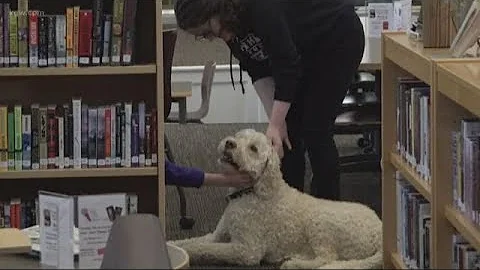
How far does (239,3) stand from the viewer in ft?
14.1

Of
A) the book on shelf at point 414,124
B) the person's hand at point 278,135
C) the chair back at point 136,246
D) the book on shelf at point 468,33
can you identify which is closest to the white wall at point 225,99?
the person's hand at point 278,135

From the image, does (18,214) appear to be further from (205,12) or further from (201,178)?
(205,12)

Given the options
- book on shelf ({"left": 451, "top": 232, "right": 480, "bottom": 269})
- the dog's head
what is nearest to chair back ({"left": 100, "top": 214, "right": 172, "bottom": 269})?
book on shelf ({"left": 451, "top": 232, "right": 480, "bottom": 269})

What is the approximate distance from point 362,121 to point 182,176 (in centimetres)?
186

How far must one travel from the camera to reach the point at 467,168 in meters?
3.03

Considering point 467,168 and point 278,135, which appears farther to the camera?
point 278,135

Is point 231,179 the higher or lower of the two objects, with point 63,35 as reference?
lower

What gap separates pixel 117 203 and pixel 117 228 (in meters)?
0.33

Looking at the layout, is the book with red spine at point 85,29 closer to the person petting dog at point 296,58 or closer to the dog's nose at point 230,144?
the person petting dog at point 296,58

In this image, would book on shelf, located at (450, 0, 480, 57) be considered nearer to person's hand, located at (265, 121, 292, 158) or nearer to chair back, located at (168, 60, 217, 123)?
person's hand, located at (265, 121, 292, 158)

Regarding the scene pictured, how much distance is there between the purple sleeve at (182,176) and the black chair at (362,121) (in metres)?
1.53

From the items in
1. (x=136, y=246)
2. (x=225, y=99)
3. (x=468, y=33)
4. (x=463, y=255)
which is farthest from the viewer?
(x=225, y=99)

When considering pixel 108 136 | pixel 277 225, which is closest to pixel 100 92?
pixel 108 136

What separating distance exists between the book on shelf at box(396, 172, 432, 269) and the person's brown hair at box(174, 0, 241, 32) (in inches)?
38.3
